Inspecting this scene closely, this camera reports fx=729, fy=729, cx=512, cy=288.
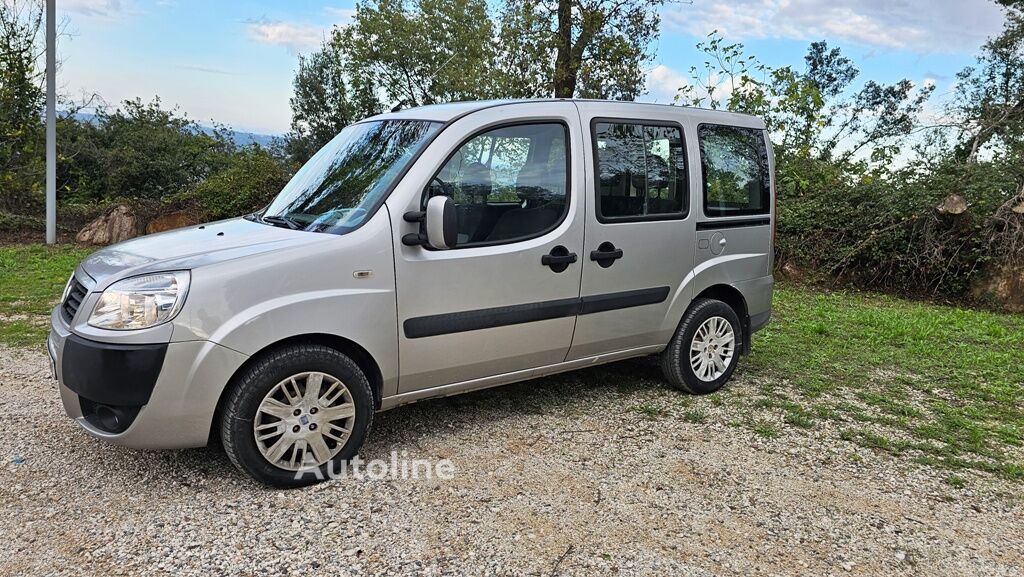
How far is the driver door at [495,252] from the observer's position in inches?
146

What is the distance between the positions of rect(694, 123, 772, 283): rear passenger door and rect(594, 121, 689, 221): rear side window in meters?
0.22

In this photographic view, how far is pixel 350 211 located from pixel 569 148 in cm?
134

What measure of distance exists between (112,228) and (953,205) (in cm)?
1304

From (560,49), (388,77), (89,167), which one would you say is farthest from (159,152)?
(388,77)

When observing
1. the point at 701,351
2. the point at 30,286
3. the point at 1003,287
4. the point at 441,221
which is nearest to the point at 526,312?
the point at 441,221

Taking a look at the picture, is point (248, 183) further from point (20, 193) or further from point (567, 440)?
point (567, 440)

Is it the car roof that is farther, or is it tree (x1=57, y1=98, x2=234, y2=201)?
tree (x1=57, y1=98, x2=234, y2=201)

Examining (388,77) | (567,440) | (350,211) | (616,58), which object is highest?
(388,77)

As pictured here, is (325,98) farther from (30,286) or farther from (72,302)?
(72,302)

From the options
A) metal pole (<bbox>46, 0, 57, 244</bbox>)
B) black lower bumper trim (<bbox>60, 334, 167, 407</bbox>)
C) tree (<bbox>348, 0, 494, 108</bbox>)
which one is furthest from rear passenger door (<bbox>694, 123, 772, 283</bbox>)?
tree (<bbox>348, 0, 494, 108</bbox>)

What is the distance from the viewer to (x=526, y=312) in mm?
4062

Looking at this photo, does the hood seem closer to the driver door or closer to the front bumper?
the front bumper

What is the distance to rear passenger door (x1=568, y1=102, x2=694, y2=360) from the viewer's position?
432 cm

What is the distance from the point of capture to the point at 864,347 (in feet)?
22.1
